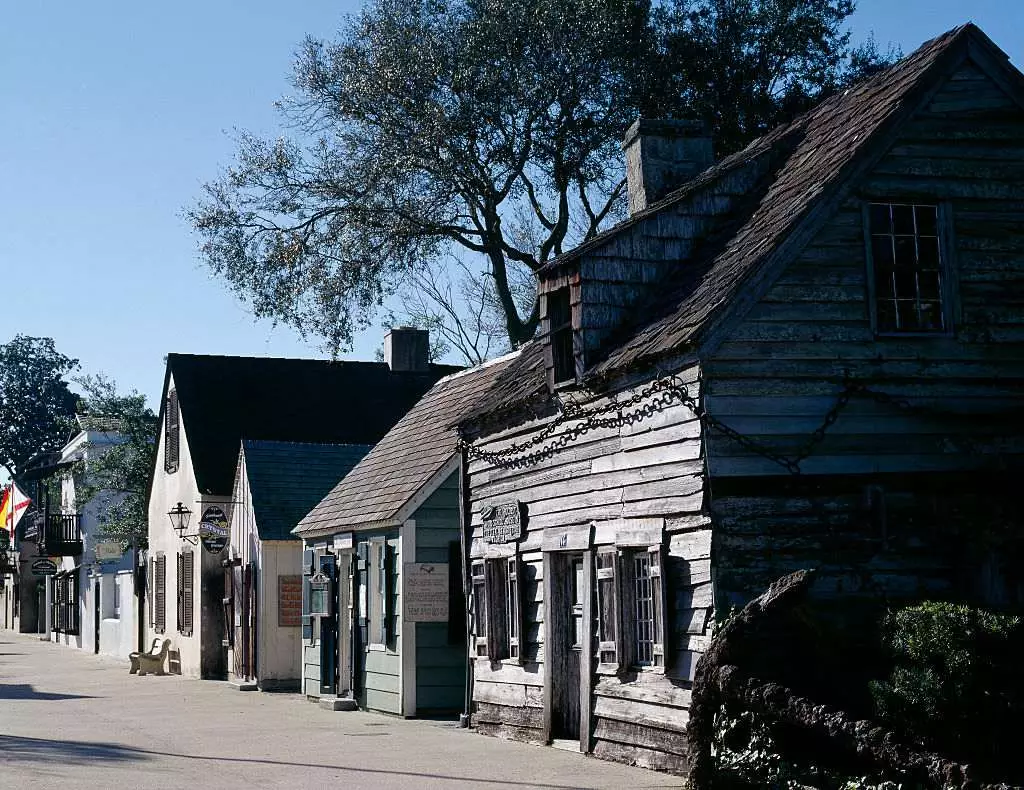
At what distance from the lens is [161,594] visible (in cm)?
3597

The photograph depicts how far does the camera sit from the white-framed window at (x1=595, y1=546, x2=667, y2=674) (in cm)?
1400

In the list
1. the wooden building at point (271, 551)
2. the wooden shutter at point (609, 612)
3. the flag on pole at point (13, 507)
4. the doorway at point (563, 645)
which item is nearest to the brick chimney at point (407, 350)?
the wooden building at point (271, 551)

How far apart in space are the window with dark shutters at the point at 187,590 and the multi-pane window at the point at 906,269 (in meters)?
21.8

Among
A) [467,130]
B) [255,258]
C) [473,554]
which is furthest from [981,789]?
[255,258]

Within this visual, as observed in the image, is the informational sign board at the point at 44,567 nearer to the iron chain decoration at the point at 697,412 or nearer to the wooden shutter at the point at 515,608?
the wooden shutter at the point at 515,608

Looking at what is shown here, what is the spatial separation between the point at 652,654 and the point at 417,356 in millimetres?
22950

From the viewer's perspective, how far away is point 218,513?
30.0m

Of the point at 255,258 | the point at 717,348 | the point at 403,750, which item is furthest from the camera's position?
the point at 255,258

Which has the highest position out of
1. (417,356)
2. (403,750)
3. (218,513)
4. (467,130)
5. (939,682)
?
(467,130)

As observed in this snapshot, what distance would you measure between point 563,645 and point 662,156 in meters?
6.48

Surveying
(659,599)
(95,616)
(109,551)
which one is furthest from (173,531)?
(659,599)

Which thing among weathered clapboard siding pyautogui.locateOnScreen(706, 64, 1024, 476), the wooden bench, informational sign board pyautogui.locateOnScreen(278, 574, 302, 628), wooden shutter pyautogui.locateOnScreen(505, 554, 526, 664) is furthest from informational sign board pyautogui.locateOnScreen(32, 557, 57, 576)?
weathered clapboard siding pyautogui.locateOnScreen(706, 64, 1024, 476)

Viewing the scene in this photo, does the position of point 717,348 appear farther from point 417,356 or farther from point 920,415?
point 417,356

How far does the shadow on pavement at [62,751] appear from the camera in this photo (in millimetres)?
14641
